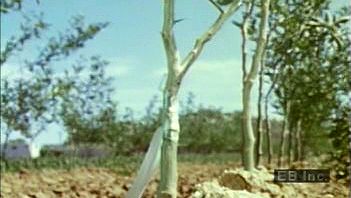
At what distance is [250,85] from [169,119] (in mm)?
864

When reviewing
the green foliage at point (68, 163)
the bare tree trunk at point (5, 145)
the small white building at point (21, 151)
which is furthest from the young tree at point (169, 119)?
the small white building at point (21, 151)

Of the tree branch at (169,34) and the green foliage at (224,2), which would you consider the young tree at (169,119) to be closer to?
the tree branch at (169,34)

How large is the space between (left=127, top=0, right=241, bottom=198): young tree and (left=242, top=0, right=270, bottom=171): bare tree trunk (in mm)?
623

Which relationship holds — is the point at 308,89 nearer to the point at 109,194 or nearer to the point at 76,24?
the point at 109,194

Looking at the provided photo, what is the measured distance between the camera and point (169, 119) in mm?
1846

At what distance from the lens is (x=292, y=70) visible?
341cm

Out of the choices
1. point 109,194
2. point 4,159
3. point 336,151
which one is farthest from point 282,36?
point 4,159

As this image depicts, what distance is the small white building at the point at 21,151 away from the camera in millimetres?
6461

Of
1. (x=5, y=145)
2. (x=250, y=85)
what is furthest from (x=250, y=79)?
(x=5, y=145)

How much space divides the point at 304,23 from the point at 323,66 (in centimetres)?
31

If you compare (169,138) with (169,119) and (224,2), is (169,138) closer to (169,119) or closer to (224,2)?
(169,119)

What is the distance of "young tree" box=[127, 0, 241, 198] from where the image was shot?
1.84m

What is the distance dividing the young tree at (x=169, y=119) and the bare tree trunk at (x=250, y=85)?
2.04 ft

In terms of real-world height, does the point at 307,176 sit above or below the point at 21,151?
below
